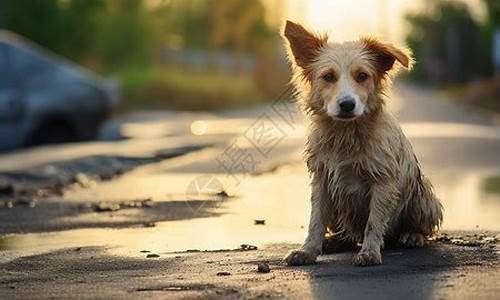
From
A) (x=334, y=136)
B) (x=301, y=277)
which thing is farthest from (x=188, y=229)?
(x=301, y=277)

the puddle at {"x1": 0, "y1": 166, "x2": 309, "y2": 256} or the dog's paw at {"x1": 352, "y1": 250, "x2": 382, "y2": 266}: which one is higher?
the puddle at {"x1": 0, "y1": 166, "x2": 309, "y2": 256}

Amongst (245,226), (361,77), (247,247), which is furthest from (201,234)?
(361,77)

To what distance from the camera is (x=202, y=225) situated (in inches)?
416

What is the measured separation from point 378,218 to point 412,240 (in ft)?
1.86

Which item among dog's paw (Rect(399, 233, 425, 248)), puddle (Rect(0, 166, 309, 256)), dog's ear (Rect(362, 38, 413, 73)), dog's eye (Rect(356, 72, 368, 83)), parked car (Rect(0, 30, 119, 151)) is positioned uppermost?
parked car (Rect(0, 30, 119, 151))

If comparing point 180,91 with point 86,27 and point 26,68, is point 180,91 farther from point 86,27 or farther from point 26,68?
point 26,68

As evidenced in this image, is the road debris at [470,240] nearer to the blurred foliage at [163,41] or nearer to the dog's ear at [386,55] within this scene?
the dog's ear at [386,55]

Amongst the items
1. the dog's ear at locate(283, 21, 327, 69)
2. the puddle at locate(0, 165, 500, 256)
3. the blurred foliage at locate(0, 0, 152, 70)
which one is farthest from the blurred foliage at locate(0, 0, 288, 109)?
the dog's ear at locate(283, 21, 327, 69)

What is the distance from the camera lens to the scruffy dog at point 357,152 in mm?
8234

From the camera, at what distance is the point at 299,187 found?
1423cm

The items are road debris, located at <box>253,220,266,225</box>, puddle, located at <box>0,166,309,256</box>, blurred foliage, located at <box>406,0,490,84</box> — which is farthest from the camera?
blurred foliage, located at <box>406,0,490,84</box>

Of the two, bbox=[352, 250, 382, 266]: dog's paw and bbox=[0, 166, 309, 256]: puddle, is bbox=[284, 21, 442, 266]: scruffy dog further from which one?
bbox=[0, 166, 309, 256]: puddle

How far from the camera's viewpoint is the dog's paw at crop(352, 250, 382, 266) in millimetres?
7738

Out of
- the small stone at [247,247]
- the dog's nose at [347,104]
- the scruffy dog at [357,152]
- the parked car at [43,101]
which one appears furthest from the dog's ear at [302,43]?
the parked car at [43,101]
